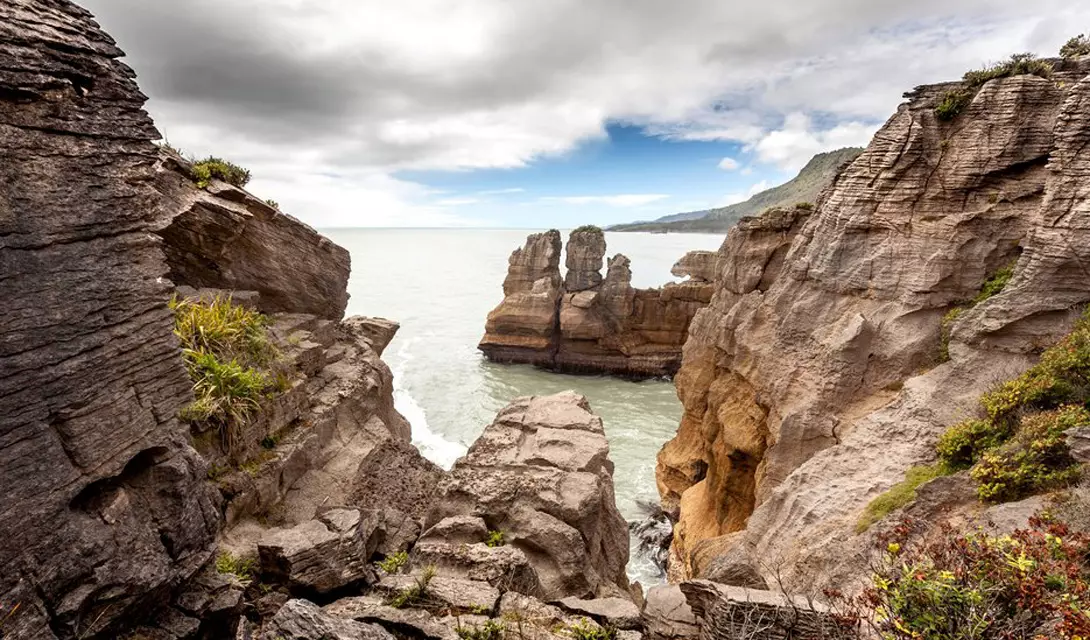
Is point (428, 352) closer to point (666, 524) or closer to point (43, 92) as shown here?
point (666, 524)

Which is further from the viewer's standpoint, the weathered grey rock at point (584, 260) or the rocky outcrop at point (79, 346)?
the weathered grey rock at point (584, 260)

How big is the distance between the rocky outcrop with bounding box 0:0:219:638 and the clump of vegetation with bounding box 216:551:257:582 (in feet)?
3.93

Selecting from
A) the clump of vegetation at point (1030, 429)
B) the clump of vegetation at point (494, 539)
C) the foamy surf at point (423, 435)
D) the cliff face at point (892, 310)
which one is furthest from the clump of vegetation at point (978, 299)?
the foamy surf at point (423, 435)

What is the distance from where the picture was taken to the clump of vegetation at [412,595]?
6.03 m

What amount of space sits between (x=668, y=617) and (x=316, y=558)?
5120mm

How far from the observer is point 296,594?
667cm

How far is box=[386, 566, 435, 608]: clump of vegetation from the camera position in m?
6.03

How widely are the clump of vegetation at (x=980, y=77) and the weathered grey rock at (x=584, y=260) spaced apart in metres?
34.9

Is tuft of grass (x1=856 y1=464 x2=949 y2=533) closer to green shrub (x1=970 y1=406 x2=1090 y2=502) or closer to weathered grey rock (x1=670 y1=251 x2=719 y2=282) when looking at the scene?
green shrub (x1=970 y1=406 x2=1090 y2=502)

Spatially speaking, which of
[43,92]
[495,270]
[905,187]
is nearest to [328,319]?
[43,92]

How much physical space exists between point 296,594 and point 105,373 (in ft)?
12.4

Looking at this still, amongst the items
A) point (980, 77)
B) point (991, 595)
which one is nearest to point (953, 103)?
point (980, 77)

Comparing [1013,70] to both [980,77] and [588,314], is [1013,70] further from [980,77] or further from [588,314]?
[588,314]

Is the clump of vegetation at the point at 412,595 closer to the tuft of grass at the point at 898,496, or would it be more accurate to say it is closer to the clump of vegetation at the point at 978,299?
the tuft of grass at the point at 898,496
